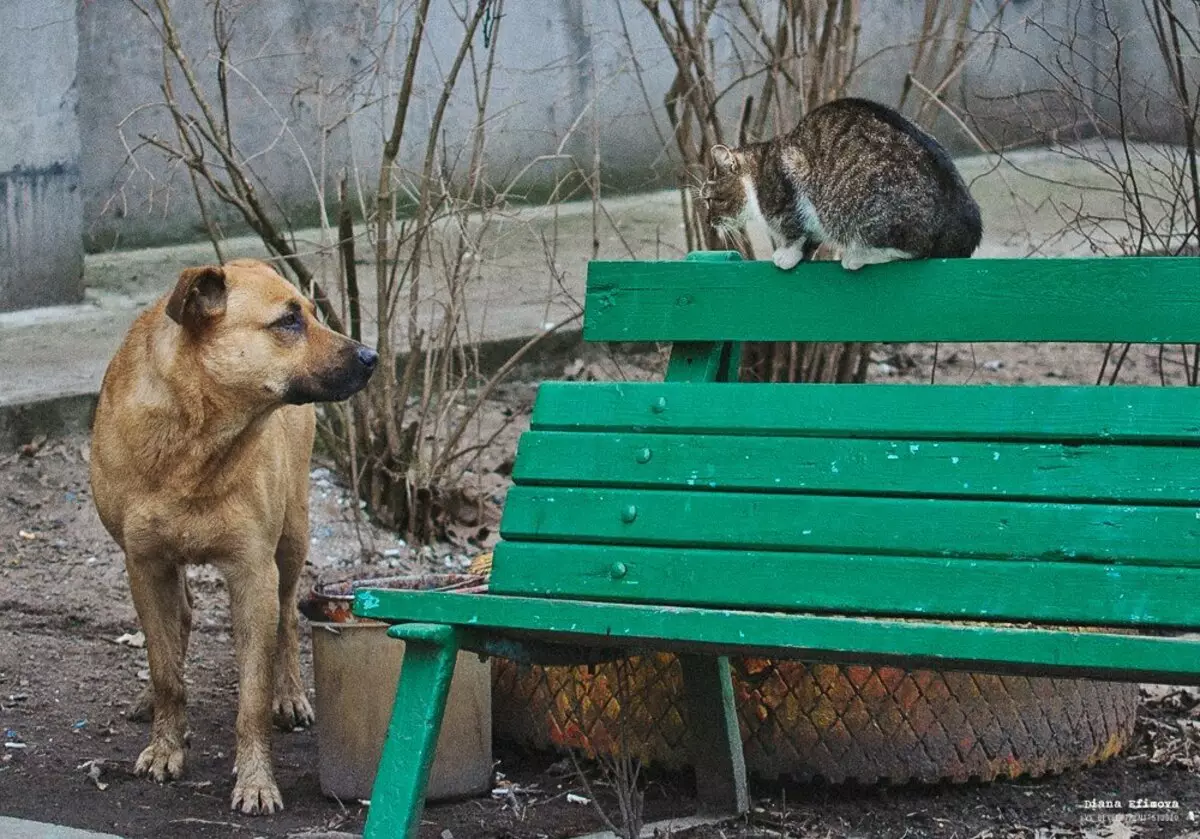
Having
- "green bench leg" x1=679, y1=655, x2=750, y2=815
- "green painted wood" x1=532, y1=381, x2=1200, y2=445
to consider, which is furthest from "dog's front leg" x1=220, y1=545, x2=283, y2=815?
"green painted wood" x1=532, y1=381, x2=1200, y2=445

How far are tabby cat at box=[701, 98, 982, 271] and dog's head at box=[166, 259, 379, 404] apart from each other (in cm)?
126

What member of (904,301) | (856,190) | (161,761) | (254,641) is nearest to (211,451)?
(254,641)

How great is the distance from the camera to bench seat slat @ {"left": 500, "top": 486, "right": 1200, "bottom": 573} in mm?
3436

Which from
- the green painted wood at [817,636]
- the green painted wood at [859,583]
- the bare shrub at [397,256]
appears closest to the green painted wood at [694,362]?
the green painted wood at [859,583]

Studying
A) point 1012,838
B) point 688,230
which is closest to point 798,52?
point 688,230

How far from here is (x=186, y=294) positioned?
184 inches

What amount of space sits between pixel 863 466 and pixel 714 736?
108 cm

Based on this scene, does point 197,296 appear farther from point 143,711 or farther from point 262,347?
point 143,711

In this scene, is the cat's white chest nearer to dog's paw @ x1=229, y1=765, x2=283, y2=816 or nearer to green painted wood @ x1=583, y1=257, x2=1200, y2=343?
green painted wood @ x1=583, y1=257, x2=1200, y2=343

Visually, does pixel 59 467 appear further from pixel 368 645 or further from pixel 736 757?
pixel 736 757

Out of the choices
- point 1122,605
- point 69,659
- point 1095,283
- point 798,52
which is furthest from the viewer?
point 798,52

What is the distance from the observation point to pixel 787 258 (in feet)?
13.4

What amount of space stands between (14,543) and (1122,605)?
4747 millimetres

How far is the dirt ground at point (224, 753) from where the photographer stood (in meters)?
4.49
